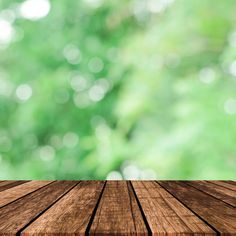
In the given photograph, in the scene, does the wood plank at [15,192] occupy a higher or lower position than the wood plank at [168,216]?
higher

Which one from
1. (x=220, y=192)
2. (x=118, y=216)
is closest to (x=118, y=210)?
(x=118, y=216)

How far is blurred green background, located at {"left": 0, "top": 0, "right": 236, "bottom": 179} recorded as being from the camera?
3871 mm

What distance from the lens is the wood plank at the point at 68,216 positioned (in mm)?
733

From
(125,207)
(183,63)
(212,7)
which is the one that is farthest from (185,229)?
(183,63)

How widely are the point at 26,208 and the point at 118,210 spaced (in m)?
0.19

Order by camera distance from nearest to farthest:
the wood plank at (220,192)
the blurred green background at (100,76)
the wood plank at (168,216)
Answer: the wood plank at (168,216), the wood plank at (220,192), the blurred green background at (100,76)

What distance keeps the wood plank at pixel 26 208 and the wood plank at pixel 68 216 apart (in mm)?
18

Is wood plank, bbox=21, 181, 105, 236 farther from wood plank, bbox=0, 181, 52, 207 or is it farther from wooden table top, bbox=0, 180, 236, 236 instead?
wood plank, bbox=0, 181, 52, 207

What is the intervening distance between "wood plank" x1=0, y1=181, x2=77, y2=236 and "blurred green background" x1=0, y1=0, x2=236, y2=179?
230 centimetres

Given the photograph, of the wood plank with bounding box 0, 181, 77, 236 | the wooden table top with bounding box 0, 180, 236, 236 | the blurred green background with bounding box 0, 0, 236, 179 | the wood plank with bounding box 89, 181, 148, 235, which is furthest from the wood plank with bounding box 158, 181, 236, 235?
the blurred green background with bounding box 0, 0, 236, 179

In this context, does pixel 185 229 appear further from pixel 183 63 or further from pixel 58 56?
pixel 58 56

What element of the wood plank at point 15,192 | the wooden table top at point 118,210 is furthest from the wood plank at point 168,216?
the wood plank at point 15,192

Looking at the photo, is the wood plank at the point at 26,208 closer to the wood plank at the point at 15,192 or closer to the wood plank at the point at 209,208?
the wood plank at the point at 15,192

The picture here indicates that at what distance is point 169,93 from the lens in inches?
172
